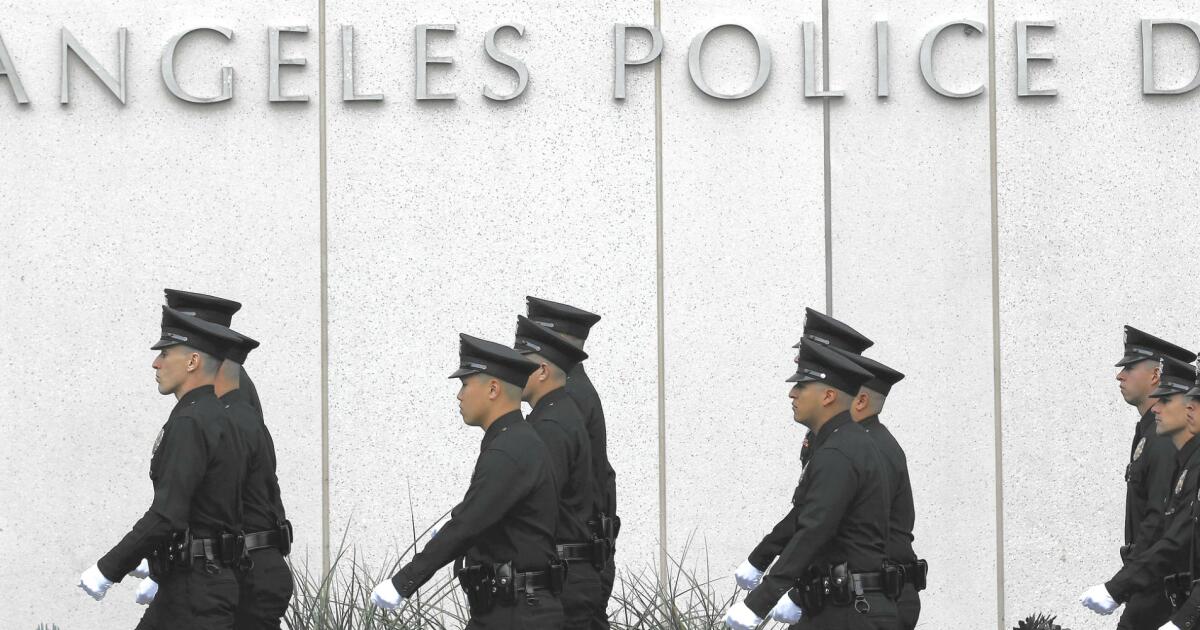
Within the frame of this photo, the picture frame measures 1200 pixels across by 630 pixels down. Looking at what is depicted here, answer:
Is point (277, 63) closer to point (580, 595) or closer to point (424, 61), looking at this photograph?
point (424, 61)

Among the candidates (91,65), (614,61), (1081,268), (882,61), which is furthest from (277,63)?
(1081,268)

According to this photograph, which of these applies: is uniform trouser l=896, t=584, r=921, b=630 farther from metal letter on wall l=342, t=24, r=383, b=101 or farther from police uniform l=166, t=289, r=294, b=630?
metal letter on wall l=342, t=24, r=383, b=101

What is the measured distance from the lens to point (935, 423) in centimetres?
972

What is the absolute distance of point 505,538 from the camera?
5.82 meters

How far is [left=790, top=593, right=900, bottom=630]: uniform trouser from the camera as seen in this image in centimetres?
607

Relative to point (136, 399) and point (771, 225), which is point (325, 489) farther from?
point (771, 225)

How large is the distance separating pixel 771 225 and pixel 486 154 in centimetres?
172

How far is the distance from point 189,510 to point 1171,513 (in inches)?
155

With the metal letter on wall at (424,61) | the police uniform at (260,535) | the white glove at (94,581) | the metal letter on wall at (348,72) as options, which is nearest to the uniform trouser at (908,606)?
the police uniform at (260,535)

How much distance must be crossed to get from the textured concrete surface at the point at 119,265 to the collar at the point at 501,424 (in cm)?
397

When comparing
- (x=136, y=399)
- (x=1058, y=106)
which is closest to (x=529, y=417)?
(x=136, y=399)

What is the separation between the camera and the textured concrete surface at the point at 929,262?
9.72 meters

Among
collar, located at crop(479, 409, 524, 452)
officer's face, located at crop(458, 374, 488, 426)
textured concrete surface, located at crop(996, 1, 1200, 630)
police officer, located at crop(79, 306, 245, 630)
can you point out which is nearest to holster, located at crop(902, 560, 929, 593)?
collar, located at crop(479, 409, 524, 452)

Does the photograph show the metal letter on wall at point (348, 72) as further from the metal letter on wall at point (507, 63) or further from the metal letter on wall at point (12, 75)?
the metal letter on wall at point (12, 75)
